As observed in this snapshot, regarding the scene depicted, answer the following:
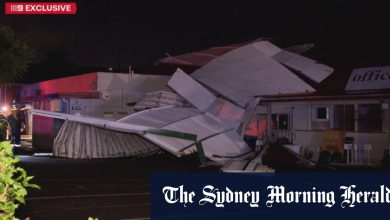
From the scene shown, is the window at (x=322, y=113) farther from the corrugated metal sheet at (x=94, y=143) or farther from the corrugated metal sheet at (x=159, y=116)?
the corrugated metal sheet at (x=94, y=143)

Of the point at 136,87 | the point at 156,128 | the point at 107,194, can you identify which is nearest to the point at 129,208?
the point at 107,194

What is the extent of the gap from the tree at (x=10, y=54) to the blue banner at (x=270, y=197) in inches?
838

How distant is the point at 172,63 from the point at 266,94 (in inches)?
393

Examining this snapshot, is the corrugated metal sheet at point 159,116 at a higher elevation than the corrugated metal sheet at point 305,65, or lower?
lower

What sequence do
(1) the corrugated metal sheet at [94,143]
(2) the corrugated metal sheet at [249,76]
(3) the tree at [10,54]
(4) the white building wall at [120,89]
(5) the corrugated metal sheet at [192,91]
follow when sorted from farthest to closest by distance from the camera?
(3) the tree at [10,54] < (4) the white building wall at [120,89] < (5) the corrugated metal sheet at [192,91] < (2) the corrugated metal sheet at [249,76] < (1) the corrugated metal sheet at [94,143]

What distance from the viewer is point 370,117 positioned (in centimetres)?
2077

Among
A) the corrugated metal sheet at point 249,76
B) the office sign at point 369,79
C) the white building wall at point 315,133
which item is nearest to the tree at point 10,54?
the corrugated metal sheet at point 249,76

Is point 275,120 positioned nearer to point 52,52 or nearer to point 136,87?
point 136,87

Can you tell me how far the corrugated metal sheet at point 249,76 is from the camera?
2275 cm

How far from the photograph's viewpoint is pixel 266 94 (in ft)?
74.8

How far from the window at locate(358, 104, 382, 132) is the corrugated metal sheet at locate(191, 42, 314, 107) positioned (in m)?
2.11

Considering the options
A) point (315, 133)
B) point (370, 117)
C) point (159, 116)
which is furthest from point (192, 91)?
point (370, 117)

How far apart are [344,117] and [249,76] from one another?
4.55 m

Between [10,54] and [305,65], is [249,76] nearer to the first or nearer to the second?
[305,65]
